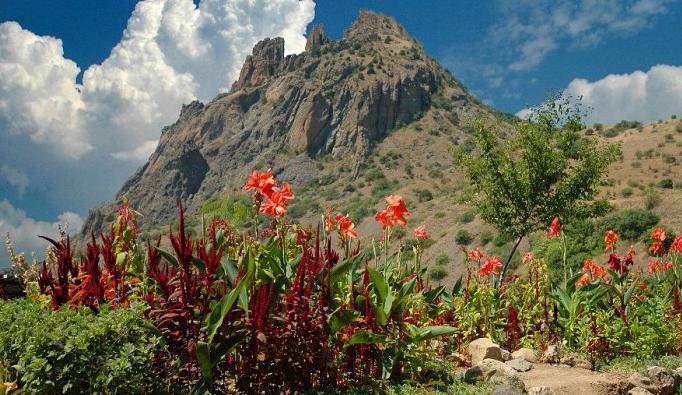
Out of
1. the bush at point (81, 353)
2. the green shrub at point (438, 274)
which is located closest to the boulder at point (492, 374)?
the bush at point (81, 353)

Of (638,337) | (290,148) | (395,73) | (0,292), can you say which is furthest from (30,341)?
(395,73)

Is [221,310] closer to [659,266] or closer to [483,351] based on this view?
[483,351]

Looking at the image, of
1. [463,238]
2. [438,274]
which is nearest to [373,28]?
[463,238]

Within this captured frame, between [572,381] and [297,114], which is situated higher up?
[297,114]

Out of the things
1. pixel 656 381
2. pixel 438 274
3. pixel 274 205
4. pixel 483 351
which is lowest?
pixel 656 381

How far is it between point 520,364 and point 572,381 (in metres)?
0.69

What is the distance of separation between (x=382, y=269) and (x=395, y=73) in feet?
334

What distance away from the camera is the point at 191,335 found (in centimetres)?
356

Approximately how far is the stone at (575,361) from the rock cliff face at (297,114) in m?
81.7

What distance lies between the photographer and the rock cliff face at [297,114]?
9825 centimetres

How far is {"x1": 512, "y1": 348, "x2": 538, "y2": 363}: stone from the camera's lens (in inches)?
245

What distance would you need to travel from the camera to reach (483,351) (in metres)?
5.88

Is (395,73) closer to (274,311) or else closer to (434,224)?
(434,224)

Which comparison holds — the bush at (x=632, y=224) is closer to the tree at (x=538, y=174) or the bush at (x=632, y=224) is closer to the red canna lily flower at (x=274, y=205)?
the tree at (x=538, y=174)
